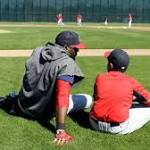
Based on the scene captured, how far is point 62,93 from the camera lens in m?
6.30

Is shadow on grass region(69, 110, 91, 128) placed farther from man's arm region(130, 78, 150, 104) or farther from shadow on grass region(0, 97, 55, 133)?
man's arm region(130, 78, 150, 104)

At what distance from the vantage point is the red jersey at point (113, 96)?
6.44 meters

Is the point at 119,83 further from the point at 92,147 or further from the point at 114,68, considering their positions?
the point at 92,147

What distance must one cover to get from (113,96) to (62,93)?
0.66 meters

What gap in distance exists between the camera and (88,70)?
46.6 feet

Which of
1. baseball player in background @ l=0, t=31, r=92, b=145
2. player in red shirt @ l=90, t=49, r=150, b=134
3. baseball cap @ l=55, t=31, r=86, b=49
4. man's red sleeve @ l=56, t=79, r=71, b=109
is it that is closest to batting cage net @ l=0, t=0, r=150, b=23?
baseball player in background @ l=0, t=31, r=92, b=145

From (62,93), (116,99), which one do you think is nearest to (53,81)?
(62,93)

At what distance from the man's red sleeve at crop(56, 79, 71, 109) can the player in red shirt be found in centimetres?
44

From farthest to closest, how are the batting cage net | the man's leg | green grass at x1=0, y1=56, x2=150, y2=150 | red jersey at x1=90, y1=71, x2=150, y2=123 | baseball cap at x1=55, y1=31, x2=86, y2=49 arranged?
the batting cage net < the man's leg < baseball cap at x1=55, y1=31, x2=86, y2=49 < red jersey at x1=90, y1=71, x2=150, y2=123 < green grass at x1=0, y1=56, x2=150, y2=150

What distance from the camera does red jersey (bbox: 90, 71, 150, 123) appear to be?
644 centimetres

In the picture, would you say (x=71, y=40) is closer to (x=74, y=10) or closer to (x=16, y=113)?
(x=16, y=113)

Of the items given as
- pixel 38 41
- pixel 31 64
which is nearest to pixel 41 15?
pixel 38 41

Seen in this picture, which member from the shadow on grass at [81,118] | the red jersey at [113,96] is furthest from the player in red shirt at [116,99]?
the shadow on grass at [81,118]

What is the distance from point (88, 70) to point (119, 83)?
25.1ft
